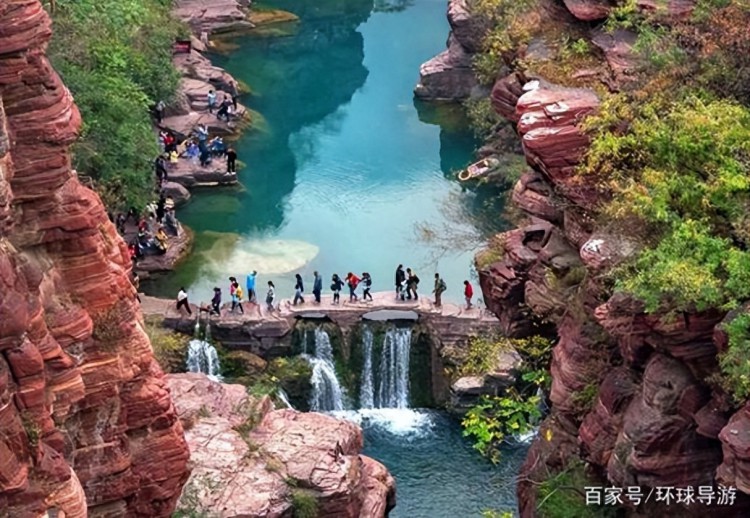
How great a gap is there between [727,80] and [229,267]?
23482mm

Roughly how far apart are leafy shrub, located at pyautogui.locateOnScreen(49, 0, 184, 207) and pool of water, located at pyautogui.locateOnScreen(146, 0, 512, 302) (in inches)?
217

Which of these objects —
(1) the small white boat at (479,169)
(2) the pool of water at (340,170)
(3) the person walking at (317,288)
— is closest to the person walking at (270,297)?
(3) the person walking at (317,288)

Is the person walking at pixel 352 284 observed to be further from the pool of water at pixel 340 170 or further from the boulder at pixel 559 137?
the boulder at pixel 559 137

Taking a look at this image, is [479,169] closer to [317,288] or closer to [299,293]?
[317,288]

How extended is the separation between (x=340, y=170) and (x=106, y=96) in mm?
17328

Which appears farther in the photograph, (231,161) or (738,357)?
(231,161)

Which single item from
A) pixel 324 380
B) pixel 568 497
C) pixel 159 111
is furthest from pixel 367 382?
pixel 159 111

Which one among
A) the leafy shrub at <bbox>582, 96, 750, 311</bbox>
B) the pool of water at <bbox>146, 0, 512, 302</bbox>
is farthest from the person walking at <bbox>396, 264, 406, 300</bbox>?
the leafy shrub at <bbox>582, 96, 750, 311</bbox>

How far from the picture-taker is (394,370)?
39.2m

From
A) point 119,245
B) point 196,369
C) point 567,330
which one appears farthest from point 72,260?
point 196,369

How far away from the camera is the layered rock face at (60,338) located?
17.7m

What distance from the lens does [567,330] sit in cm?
2609

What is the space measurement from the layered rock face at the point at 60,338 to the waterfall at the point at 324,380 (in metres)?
15.4

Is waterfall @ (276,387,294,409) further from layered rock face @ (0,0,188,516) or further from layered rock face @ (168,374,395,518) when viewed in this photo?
layered rock face @ (0,0,188,516)
